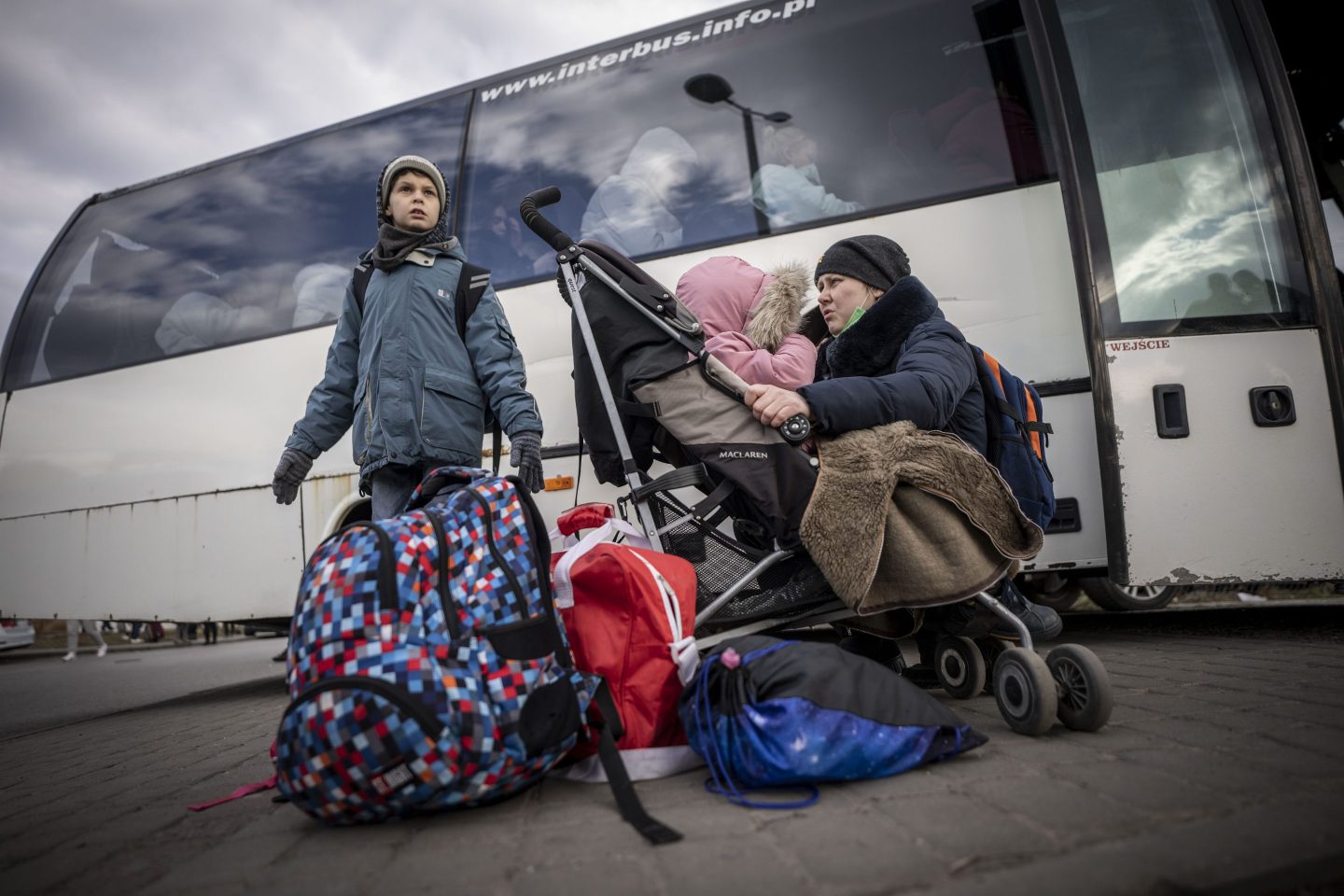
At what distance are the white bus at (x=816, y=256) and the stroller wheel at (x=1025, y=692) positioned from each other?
1.48m

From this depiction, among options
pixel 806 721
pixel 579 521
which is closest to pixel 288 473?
pixel 579 521

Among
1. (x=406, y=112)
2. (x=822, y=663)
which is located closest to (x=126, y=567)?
(x=406, y=112)

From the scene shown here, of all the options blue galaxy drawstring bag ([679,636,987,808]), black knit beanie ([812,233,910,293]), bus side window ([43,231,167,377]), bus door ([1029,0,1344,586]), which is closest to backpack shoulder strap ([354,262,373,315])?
black knit beanie ([812,233,910,293])

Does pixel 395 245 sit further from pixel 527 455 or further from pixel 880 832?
pixel 880 832

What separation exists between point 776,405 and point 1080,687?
41.9 inches

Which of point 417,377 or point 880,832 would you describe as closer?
point 880,832

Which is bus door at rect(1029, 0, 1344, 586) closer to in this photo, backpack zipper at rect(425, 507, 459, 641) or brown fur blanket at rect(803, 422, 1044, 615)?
brown fur blanket at rect(803, 422, 1044, 615)

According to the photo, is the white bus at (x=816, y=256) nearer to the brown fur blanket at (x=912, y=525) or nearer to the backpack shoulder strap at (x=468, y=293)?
the backpack shoulder strap at (x=468, y=293)

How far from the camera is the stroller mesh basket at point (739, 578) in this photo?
7.64 feet

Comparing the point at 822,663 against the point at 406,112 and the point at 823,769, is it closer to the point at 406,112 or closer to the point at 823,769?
the point at 823,769

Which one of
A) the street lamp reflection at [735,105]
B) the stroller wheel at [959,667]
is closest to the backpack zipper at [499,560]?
the stroller wheel at [959,667]

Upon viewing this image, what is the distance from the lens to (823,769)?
5.35 ft

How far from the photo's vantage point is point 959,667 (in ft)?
8.25

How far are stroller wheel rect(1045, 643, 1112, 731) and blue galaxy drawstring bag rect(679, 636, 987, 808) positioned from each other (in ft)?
1.15
